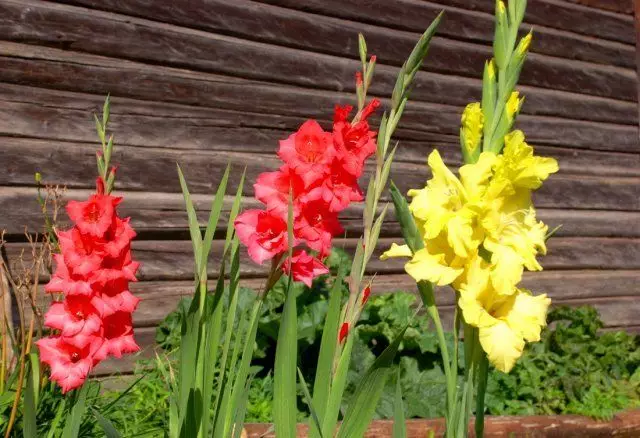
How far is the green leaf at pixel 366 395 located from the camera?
103 cm

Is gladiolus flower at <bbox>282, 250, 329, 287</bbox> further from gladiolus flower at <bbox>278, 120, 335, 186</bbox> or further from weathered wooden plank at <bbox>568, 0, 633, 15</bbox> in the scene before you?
weathered wooden plank at <bbox>568, 0, 633, 15</bbox>

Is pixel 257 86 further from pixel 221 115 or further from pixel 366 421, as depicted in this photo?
pixel 366 421

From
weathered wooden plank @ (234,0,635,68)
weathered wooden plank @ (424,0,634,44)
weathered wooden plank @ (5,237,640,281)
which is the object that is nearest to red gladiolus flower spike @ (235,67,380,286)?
weathered wooden plank @ (5,237,640,281)

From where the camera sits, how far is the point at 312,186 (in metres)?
1.12

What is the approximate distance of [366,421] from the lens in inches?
42.4

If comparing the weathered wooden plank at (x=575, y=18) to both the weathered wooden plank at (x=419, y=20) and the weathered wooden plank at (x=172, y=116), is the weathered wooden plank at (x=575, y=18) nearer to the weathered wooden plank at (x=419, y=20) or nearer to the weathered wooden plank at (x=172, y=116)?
the weathered wooden plank at (x=419, y=20)

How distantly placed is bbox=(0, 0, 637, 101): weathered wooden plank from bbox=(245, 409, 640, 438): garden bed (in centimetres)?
178

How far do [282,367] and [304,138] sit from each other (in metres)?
0.30

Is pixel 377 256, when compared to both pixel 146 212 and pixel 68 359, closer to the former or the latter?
pixel 146 212

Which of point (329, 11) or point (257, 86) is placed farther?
point (329, 11)

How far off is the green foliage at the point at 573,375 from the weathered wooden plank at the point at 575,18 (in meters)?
1.77

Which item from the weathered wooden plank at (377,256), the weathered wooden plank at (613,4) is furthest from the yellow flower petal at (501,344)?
the weathered wooden plank at (613,4)

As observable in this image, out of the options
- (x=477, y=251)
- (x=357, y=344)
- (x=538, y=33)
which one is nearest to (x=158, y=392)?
(x=357, y=344)

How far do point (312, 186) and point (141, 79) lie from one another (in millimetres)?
2629
